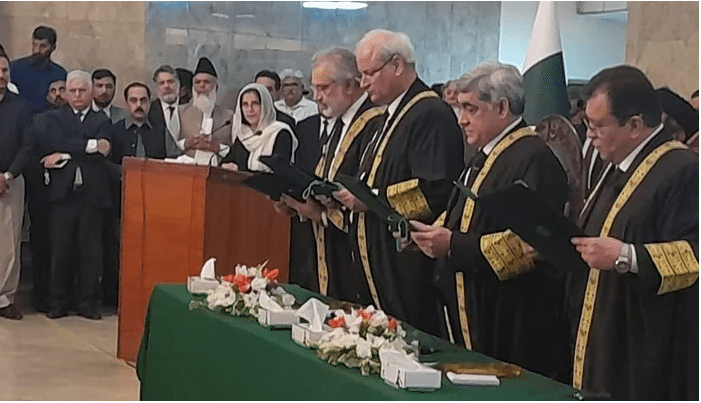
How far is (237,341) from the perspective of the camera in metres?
3.60

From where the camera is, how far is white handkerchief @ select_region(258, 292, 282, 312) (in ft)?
11.9

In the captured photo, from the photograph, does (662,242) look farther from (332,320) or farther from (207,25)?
(207,25)

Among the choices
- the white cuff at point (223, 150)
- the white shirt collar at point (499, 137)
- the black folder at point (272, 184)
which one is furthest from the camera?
the white cuff at point (223, 150)

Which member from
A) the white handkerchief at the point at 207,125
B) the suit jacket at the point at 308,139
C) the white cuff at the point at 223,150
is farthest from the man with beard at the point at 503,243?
the white handkerchief at the point at 207,125

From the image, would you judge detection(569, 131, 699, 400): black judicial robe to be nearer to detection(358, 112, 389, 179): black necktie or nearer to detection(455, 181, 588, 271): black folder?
detection(455, 181, 588, 271): black folder

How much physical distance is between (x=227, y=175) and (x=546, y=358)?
7.38 ft

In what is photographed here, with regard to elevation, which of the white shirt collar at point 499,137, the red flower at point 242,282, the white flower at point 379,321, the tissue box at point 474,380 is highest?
the white shirt collar at point 499,137

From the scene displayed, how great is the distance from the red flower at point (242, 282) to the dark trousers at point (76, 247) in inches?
150

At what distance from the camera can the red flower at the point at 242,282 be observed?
397cm

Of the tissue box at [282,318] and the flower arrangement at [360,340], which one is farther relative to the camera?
the tissue box at [282,318]

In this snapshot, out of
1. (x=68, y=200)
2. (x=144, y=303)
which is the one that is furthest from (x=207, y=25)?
(x=144, y=303)

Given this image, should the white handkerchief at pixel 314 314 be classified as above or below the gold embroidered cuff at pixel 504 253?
below

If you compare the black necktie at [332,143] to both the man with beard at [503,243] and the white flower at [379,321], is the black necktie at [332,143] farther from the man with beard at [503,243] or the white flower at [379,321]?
the white flower at [379,321]

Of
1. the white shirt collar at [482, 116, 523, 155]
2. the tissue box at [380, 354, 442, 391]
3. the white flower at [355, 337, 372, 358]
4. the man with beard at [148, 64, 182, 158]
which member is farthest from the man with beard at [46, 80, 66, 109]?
the tissue box at [380, 354, 442, 391]
